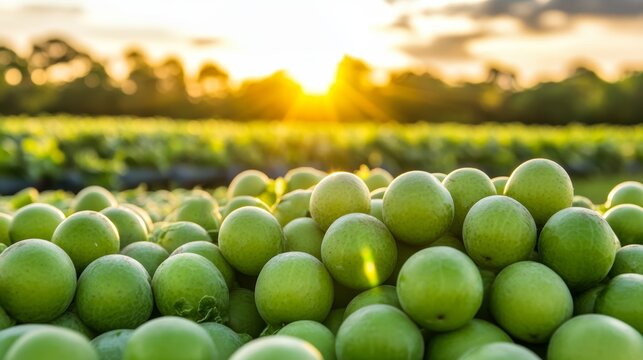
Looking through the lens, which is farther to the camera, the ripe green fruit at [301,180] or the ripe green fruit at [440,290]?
the ripe green fruit at [301,180]

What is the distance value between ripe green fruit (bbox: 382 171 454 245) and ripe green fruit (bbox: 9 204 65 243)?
4.64ft

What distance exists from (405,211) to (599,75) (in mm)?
65350

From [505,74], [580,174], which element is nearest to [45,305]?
[580,174]

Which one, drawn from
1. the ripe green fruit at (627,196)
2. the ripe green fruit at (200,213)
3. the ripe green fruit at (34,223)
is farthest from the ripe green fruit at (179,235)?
the ripe green fruit at (627,196)

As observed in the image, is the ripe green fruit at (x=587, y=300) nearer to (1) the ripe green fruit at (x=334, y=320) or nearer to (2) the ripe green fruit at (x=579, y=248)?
(2) the ripe green fruit at (x=579, y=248)

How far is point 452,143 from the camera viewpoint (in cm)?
1809

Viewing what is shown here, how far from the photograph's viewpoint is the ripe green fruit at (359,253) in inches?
79.4

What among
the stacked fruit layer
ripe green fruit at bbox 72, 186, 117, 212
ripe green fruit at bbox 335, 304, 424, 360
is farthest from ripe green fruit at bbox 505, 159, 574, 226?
ripe green fruit at bbox 72, 186, 117, 212

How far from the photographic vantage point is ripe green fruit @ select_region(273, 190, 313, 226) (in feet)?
8.61

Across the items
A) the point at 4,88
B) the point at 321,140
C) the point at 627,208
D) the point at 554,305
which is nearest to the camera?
the point at 554,305

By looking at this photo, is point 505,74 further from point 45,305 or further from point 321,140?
point 45,305

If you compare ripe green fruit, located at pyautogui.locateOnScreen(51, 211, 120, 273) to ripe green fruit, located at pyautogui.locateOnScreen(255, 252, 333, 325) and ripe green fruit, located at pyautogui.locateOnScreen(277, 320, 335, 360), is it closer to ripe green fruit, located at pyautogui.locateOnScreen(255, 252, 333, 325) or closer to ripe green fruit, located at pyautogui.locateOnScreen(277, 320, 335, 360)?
ripe green fruit, located at pyautogui.locateOnScreen(255, 252, 333, 325)

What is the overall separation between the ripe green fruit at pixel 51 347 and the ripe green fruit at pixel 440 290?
0.86 m

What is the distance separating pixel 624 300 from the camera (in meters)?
1.89
